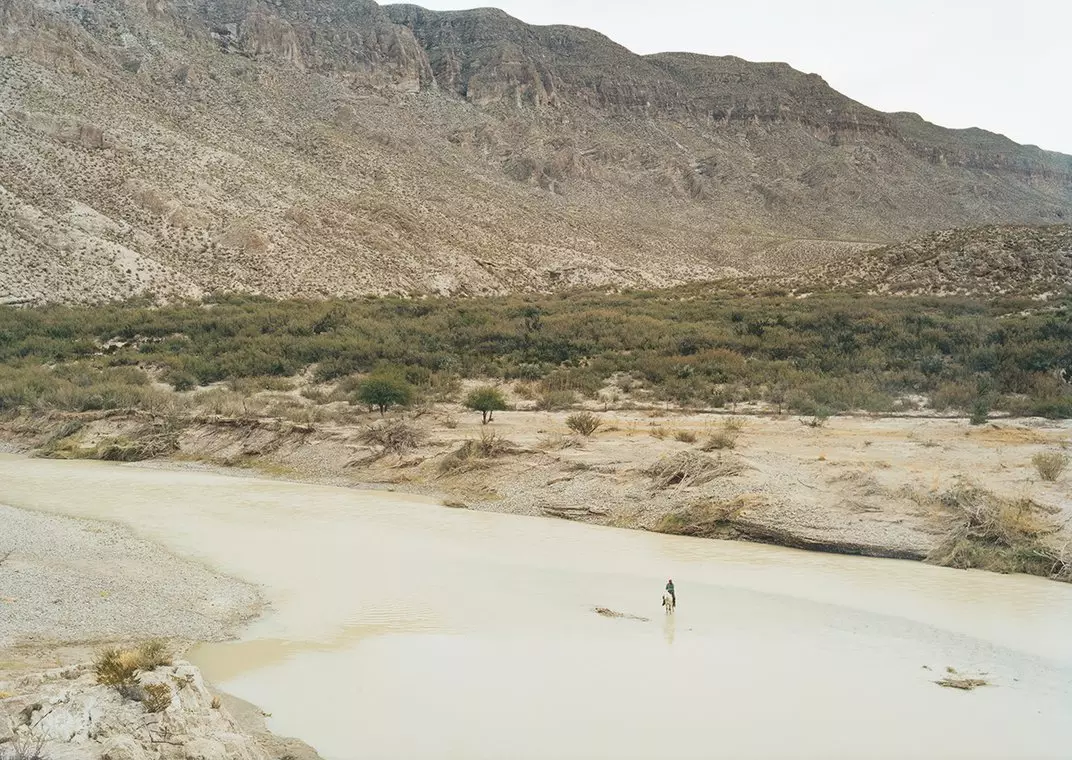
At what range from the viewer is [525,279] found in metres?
60.4

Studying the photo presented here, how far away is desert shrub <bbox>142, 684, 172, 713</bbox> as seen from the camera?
5.62m

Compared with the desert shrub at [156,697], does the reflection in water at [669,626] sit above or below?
below

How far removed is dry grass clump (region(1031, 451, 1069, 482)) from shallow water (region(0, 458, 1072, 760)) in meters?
4.33

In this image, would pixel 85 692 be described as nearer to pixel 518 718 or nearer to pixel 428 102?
pixel 518 718

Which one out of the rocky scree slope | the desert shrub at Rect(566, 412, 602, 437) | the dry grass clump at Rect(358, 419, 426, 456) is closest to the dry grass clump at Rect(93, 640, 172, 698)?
the dry grass clump at Rect(358, 419, 426, 456)

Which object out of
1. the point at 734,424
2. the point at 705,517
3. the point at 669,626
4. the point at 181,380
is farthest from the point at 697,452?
the point at 181,380

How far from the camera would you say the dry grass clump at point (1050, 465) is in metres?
15.5

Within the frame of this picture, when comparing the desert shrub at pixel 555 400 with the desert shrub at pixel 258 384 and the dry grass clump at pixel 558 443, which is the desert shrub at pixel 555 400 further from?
the desert shrub at pixel 258 384

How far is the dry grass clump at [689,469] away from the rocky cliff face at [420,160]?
36.9 metres

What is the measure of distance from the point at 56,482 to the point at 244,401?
8.40 meters

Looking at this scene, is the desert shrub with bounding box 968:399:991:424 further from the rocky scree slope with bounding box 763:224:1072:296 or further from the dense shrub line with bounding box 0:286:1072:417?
the rocky scree slope with bounding box 763:224:1072:296

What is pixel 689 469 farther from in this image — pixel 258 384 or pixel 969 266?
pixel 969 266

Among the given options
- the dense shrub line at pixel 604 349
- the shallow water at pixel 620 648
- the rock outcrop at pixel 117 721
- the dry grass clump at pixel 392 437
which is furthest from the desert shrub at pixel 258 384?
the rock outcrop at pixel 117 721

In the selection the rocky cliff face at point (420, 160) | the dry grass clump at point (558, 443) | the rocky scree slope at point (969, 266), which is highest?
the rocky cliff face at point (420, 160)
